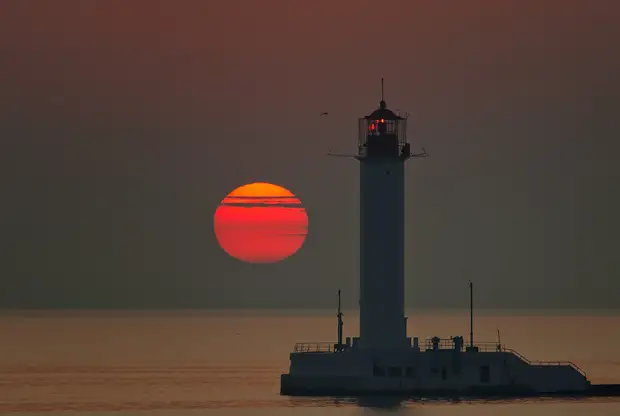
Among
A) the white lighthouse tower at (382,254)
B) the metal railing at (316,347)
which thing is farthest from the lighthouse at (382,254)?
the metal railing at (316,347)

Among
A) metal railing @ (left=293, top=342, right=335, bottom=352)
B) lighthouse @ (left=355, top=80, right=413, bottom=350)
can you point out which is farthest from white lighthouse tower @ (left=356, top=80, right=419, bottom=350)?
metal railing @ (left=293, top=342, right=335, bottom=352)

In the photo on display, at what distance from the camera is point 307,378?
3366 inches

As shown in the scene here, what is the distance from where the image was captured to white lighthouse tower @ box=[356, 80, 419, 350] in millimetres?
84938

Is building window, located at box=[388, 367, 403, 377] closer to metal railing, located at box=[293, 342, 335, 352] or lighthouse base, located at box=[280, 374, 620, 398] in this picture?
lighthouse base, located at box=[280, 374, 620, 398]

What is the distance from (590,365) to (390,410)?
6051cm

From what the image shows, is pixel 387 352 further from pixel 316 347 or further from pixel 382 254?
pixel 316 347

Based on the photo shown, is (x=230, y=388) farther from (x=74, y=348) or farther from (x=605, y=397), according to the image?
(x=74, y=348)

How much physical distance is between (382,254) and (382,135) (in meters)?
6.71

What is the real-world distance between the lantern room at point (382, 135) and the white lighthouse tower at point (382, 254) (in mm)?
741

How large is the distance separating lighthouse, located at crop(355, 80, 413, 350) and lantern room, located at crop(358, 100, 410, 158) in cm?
77

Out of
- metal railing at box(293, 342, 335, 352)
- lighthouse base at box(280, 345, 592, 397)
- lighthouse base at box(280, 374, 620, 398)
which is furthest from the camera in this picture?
metal railing at box(293, 342, 335, 352)

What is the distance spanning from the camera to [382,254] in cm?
8494

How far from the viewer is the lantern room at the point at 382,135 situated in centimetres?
8631

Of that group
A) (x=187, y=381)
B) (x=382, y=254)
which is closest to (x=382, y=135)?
(x=382, y=254)
